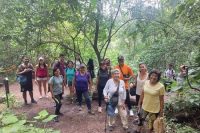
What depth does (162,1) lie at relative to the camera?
33.7 feet

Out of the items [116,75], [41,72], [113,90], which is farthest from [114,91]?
[41,72]

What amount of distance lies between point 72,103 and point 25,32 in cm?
278

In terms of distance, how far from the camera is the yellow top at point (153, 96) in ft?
20.1

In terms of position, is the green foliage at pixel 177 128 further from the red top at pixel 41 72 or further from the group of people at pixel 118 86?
the red top at pixel 41 72

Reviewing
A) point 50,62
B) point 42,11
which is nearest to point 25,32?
point 42,11

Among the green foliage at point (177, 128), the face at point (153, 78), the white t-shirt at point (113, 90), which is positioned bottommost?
the green foliage at point (177, 128)

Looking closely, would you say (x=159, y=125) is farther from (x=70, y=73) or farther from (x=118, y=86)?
(x=70, y=73)

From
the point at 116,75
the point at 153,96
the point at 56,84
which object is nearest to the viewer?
the point at 153,96

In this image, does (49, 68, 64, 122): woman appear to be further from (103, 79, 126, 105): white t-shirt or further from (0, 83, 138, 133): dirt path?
(103, 79, 126, 105): white t-shirt

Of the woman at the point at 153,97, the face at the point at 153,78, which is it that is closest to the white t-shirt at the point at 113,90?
the woman at the point at 153,97

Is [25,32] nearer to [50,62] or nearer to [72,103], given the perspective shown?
[72,103]

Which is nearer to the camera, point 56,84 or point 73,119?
point 56,84

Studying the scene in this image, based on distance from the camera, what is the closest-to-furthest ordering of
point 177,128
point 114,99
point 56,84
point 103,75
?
point 177,128, point 114,99, point 56,84, point 103,75

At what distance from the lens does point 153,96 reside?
618 cm
